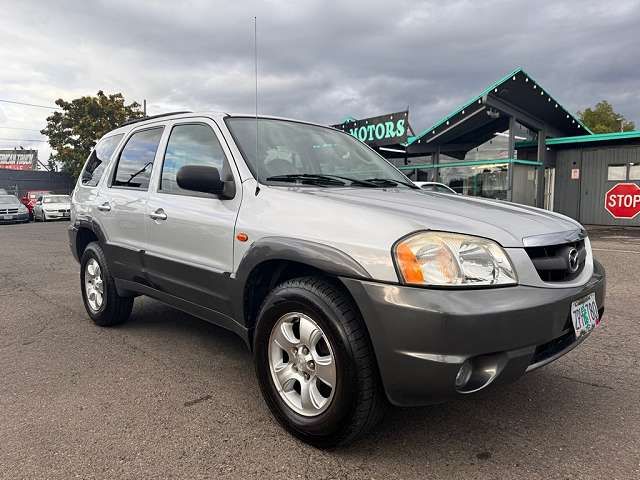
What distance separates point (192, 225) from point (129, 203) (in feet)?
3.32

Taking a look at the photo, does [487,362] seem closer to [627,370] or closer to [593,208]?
[627,370]

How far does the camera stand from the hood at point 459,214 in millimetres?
2243

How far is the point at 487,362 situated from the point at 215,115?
235 centimetres

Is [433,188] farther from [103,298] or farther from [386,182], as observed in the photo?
[103,298]

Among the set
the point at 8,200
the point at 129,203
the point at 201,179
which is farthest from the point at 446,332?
the point at 8,200

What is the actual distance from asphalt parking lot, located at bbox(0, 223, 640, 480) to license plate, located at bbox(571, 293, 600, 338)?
57cm

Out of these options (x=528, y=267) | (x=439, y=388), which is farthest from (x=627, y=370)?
(x=439, y=388)

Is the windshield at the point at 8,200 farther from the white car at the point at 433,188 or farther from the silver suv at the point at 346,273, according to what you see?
the silver suv at the point at 346,273

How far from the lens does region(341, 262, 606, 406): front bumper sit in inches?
79.1

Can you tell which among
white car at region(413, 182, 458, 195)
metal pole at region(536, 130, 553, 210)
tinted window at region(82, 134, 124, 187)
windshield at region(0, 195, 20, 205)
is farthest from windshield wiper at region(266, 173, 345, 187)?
windshield at region(0, 195, 20, 205)

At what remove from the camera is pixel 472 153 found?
19.1 metres

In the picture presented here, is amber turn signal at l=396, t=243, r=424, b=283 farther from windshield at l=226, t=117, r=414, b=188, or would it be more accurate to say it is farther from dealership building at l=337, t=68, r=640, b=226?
dealership building at l=337, t=68, r=640, b=226

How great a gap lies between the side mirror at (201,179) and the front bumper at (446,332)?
1.09 m

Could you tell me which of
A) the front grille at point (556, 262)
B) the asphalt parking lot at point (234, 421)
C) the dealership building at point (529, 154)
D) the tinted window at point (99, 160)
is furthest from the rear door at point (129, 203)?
the dealership building at point (529, 154)
